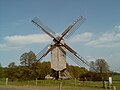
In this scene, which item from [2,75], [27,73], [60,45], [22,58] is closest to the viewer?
[60,45]

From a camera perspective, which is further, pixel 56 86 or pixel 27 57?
pixel 27 57

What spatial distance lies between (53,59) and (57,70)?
2.35 metres

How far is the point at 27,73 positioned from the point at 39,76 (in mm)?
4991

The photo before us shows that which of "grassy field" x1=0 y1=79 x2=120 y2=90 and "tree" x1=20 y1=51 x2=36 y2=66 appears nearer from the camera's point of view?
"grassy field" x1=0 y1=79 x2=120 y2=90

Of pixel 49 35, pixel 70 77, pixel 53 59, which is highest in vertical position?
pixel 49 35

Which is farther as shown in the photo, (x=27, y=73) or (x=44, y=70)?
(x=44, y=70)

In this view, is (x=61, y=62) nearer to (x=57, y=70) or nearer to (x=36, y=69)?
(x=57, y=70)

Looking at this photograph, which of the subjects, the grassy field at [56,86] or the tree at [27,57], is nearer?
the grassy field at [56,86]

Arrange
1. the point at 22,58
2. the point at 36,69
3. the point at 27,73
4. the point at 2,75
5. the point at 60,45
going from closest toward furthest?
the point at 60,45 → the point at 27,73 → the point at 36,69 → the point at 2,75 → the point at 22,58

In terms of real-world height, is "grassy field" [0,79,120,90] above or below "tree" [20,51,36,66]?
below

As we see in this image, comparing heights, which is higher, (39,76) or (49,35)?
(49,35)

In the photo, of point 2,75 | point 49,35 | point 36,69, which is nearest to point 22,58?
point 2,75

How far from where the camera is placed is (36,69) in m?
70.8

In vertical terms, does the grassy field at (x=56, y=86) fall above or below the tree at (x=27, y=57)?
below
